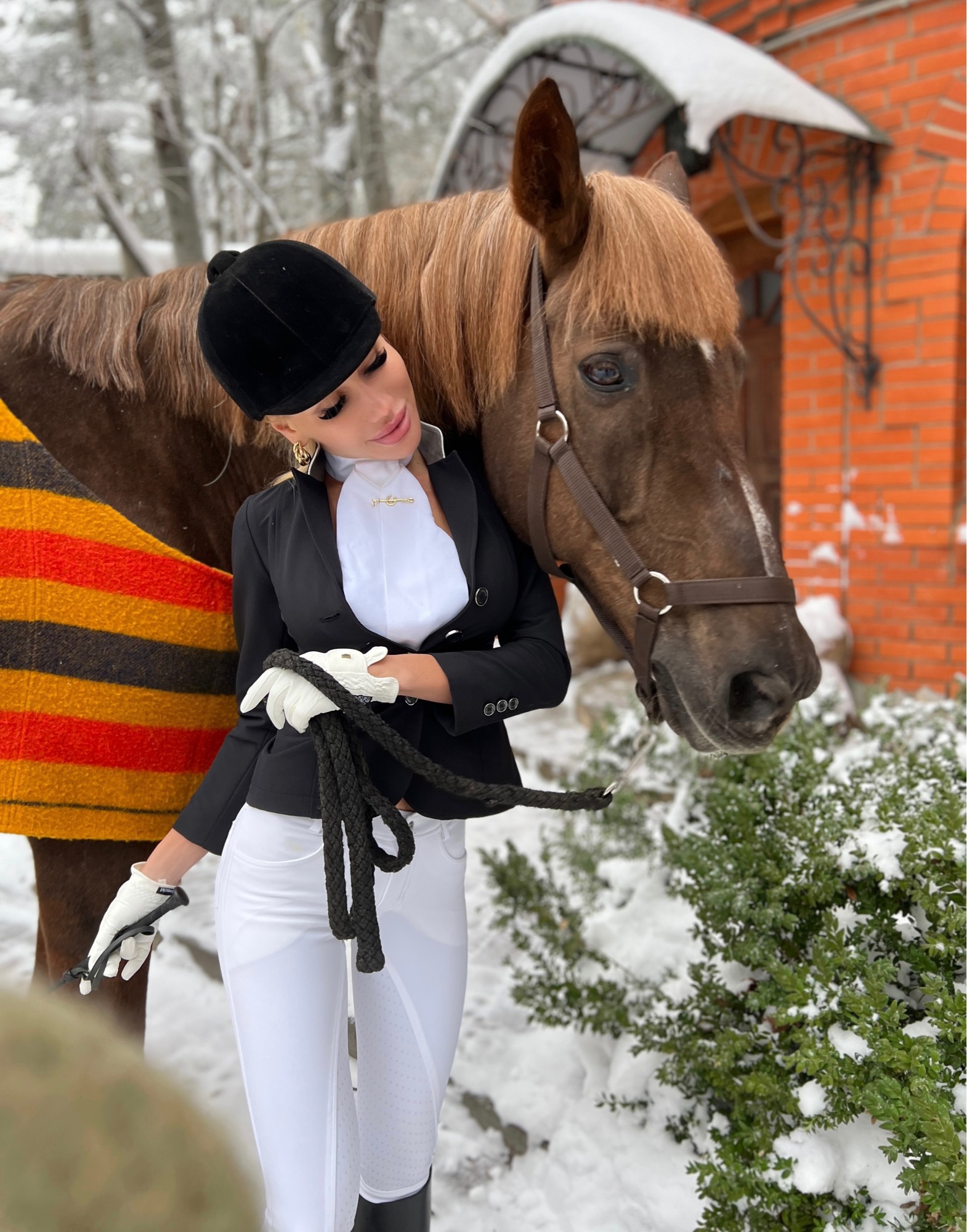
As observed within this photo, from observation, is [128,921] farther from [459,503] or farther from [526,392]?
[526,392]

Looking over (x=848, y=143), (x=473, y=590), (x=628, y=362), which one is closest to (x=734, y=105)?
(x=848, y=143)

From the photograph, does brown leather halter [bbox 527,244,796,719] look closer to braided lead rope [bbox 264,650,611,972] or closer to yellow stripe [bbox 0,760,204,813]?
braided lead rope [bbox 264,650,611,972]

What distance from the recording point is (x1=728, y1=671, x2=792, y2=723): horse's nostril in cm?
117

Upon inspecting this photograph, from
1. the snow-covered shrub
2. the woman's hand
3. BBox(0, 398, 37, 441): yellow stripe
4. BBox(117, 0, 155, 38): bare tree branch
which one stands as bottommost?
the snow-covered shrub

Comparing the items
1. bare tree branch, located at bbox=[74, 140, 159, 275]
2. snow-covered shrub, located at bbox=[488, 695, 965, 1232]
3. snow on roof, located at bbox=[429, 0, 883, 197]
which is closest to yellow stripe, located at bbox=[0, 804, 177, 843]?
snow-covered shrub, located at bbox=[488, 695, 965, 1232]

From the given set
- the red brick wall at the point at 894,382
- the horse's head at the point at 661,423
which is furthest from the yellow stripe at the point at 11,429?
the red brick wall at the point at 894,382

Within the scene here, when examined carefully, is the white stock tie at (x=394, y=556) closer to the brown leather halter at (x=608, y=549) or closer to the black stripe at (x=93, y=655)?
the brown leather halter at (x=608, y=549)

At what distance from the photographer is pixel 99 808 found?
1.44 meters

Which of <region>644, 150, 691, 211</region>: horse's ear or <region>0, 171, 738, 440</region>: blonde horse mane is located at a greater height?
<region>644, 150, 691, 211</region>: horse's ear

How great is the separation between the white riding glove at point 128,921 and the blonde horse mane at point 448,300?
2.49 ft

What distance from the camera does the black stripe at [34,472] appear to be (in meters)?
1.40

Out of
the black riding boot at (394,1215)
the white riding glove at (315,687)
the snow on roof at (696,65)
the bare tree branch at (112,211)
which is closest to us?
the white riding glove at (315,687)

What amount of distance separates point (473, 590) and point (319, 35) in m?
7.88

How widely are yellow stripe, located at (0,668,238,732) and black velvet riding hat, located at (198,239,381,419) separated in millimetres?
554
